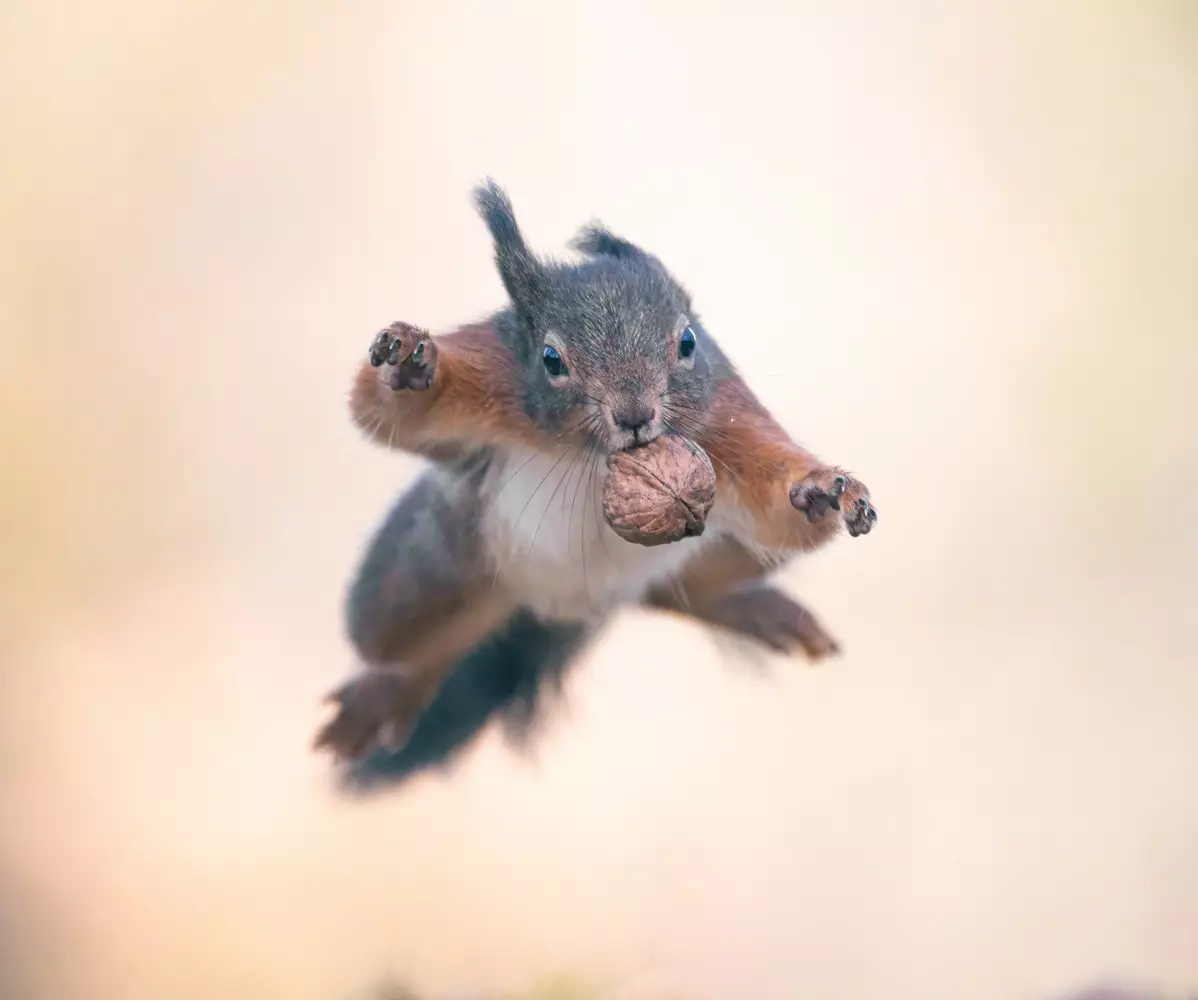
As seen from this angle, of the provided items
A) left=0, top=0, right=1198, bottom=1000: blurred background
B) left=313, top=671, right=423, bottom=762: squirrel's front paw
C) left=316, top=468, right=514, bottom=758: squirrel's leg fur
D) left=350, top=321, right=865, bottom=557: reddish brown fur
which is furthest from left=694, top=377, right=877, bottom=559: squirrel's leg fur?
left=313, top=671, right=423, bottom=762: squirrel's front paw

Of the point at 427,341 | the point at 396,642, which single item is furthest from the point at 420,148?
the point at 396,642

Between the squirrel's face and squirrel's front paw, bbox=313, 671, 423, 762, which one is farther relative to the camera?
squirrel's front paw, bbox=313, 671, 423, 762

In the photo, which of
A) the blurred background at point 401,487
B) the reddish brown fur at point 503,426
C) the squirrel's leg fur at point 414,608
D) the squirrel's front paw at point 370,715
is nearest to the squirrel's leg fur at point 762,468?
the reddish brown fur at point 503,426

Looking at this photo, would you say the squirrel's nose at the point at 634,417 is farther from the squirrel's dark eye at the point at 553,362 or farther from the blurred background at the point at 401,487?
the blurred background at the point at 401,487

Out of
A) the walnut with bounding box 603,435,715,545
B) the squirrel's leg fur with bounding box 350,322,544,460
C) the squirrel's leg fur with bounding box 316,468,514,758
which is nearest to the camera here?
the walnut with bounding box 603,435,715,545

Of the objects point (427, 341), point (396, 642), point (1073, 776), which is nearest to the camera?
point (427, 341)

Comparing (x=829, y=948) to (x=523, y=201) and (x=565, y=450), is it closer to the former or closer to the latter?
(x=565, y=450)

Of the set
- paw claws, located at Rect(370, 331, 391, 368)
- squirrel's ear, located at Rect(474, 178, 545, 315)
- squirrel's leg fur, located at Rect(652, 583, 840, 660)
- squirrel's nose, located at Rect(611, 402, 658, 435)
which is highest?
squirrel's ear, located at Rect(474, 178, 545, 315)

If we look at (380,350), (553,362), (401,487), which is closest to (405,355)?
(380,350)

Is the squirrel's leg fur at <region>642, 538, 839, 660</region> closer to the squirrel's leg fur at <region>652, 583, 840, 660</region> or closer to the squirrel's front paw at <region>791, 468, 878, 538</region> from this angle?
the squirrel's leg fur at <region>652, 583, 840, 660</region>
